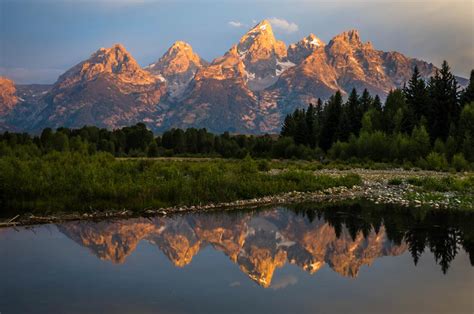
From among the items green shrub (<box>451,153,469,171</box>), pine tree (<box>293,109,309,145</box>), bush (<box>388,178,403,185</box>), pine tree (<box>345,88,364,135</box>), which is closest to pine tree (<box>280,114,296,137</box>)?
pine tree (<box>293,109,309,145</box>)

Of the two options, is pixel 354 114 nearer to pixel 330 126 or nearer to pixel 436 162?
pixel 330 126

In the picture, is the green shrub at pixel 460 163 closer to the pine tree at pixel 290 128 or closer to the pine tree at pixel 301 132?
the pine tree at pixel 301 132

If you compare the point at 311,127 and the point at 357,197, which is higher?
the point at 311,127

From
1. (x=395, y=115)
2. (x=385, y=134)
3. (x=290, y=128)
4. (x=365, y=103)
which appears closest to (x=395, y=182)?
(x=385, y=134)

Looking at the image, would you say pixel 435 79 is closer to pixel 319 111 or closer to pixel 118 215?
pixel 319 111

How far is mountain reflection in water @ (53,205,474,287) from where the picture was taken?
18.1 meters

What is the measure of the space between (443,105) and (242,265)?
62.2 metres

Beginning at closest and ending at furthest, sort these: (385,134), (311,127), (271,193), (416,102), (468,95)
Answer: (271,193) → (468,95) → (385,134) → (416,102) → (311,127)

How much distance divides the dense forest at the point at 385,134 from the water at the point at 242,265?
94.3ft

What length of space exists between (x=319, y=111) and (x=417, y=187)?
250 feet

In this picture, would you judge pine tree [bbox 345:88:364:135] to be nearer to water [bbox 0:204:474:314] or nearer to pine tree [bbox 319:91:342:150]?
pine tree [bbox 319:91:342:150]

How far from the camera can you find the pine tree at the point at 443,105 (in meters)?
69.3

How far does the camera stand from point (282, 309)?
1273 cm

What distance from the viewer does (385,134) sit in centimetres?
6981
